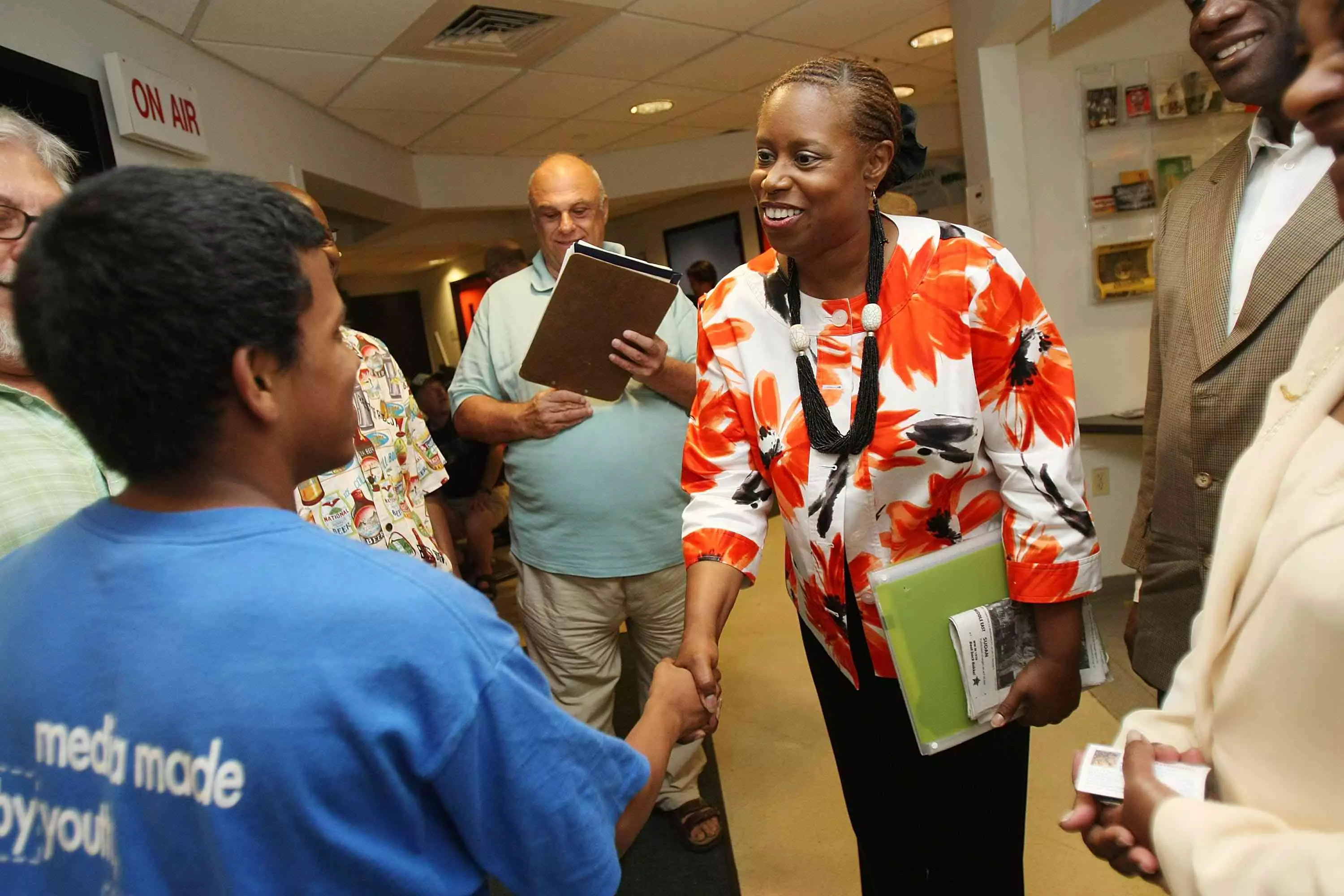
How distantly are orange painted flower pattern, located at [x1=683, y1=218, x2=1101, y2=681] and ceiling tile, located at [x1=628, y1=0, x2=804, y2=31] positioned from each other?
3.24 m

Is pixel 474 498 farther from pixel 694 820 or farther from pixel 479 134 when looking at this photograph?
pixel 694 820

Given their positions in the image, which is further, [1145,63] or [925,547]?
[1145,63]

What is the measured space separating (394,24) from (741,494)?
3.39 metres

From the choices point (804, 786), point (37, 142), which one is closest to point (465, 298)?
point (804, 786)

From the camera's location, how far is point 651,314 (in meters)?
1.94

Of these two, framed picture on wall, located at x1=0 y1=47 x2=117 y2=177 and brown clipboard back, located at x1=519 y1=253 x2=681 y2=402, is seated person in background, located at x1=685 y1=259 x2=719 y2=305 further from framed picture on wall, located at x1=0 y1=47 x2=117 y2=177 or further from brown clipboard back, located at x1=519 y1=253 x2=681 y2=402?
brown clipboard back, located at x1=519 y1=253 x2=681 y2=402

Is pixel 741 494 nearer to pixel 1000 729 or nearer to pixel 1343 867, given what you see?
pixel 1000 729

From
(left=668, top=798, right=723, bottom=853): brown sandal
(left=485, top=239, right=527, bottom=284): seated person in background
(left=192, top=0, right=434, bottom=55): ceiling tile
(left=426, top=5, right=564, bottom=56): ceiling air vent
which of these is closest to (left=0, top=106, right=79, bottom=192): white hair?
(left=668, top=798, right=723, bottom=853): brown sandal

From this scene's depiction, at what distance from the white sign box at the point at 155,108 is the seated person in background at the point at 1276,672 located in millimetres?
3427

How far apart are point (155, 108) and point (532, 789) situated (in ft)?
11.2

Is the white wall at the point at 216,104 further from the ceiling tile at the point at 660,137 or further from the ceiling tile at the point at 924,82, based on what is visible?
the ceiling tile at the point at 924,82

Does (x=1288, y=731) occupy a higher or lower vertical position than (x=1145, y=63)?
lower

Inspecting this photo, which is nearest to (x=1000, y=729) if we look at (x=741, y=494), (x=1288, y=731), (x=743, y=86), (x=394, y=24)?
(x=741, y=494)

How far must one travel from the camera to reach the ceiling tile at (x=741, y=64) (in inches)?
191
